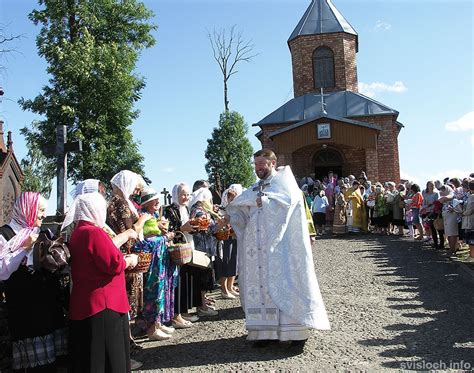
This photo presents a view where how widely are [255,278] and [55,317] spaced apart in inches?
85.6

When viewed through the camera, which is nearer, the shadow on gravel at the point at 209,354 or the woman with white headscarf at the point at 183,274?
the shadow on gravel at the point at 209,354

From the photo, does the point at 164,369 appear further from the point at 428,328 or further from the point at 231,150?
the point at 231,150

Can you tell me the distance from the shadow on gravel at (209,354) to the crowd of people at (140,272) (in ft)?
0.50

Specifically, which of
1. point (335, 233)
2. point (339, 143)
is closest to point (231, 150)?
point (339, 143)

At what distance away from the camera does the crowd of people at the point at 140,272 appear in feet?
12.2

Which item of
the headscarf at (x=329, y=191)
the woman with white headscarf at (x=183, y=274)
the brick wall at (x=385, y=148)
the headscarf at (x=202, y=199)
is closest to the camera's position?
the woman with white headscarf at (x=183, y=274)

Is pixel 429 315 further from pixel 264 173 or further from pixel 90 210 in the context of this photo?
pixel 90 210

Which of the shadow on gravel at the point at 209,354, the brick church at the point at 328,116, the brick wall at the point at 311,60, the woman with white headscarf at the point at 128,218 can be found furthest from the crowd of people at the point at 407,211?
the brick wall at the point at 311,60

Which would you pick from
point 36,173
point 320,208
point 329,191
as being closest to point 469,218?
point 320,208

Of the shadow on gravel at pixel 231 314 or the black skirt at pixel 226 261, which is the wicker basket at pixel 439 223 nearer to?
the black skirt at pixel 226 261

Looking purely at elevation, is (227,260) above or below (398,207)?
below

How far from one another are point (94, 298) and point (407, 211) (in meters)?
13.2

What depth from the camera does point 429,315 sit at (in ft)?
20.9

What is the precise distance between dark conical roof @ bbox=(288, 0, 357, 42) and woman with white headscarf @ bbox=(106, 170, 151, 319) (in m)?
27.8
